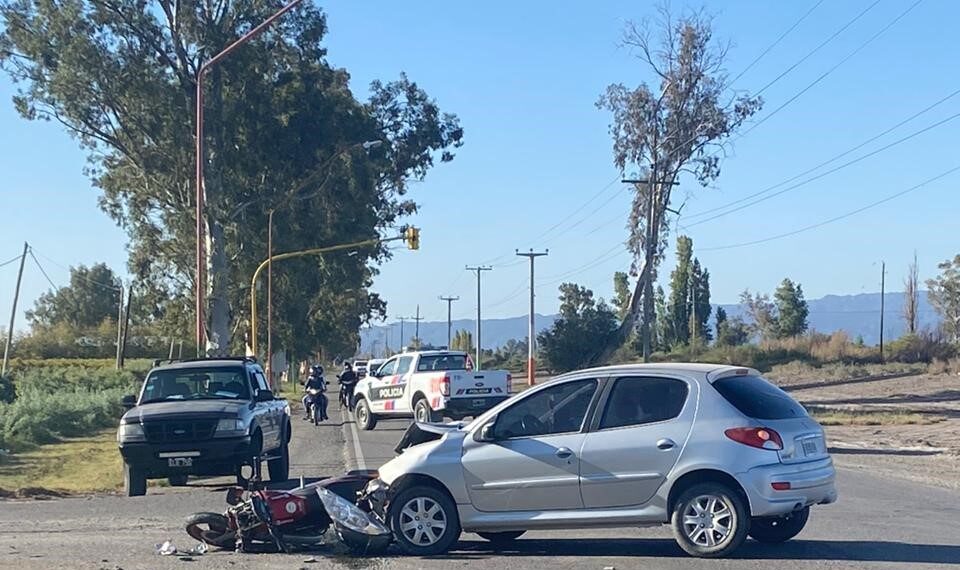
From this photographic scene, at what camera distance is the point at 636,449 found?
35.2ft

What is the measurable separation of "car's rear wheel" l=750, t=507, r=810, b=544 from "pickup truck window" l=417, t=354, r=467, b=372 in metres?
20.4

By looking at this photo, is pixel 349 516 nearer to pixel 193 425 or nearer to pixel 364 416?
pixel 193 425

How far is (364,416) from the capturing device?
33500 mm

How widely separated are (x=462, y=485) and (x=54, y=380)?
164 ft

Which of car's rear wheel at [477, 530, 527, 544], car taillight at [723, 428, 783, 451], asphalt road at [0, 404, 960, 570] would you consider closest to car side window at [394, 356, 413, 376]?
asphalt road at [0, 404, 960, 570]

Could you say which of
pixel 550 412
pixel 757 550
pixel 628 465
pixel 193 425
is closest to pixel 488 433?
pixel 550 412

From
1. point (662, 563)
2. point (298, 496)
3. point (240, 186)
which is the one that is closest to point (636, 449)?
point (662, 563)

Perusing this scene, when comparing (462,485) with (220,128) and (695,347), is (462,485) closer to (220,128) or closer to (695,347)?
(220,128)

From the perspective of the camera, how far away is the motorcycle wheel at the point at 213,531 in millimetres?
11625

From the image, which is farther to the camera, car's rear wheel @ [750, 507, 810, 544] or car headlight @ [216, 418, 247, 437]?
car headlight @ [216, 418, 247, 437]

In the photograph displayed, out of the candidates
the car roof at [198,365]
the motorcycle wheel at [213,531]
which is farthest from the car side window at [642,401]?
the car roof at [198,365]

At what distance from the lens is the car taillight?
1045cm

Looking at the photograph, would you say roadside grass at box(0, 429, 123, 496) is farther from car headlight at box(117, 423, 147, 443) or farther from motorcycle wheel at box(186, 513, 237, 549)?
motorcycle wheel at box(186, 513, 237, 549)

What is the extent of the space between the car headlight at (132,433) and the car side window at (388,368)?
15.6 m
